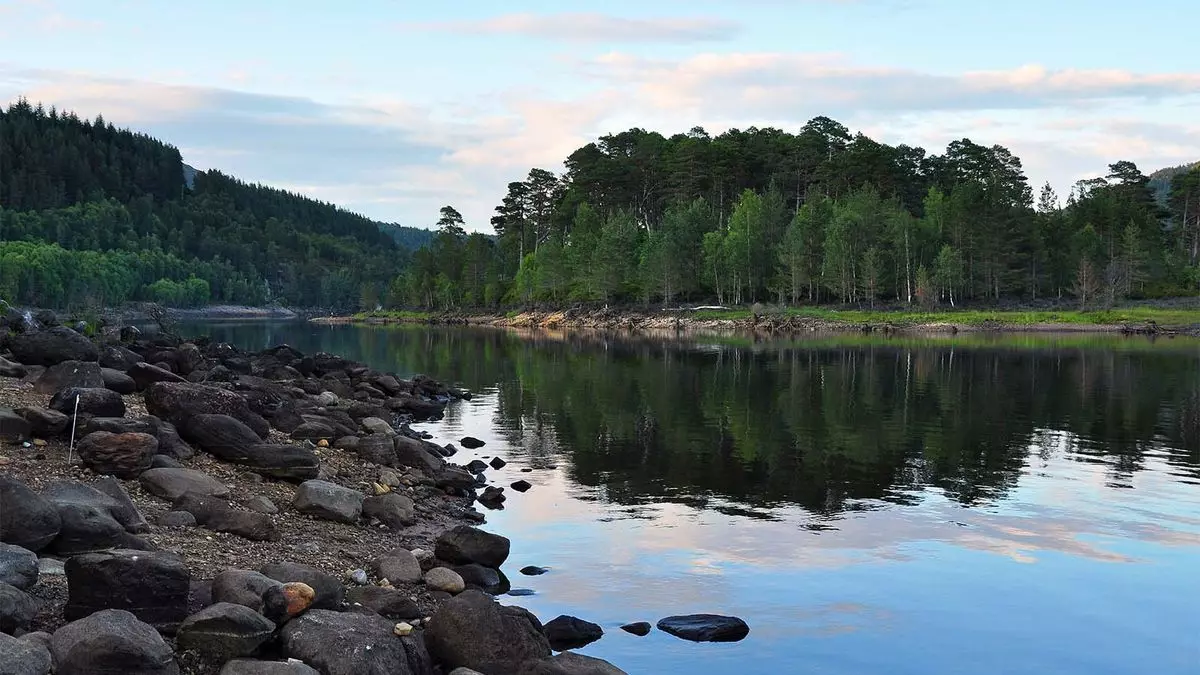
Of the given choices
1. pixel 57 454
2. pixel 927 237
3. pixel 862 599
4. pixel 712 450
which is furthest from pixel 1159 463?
pixel 927 237

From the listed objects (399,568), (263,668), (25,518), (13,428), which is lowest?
(399,568)

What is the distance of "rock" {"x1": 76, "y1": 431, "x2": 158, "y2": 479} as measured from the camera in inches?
651

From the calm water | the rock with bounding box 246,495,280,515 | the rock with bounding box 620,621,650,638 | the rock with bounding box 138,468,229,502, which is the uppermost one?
the rock with bounding box 138,468,229,502

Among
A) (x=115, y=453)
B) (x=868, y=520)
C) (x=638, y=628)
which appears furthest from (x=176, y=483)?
(x=868, y=520)

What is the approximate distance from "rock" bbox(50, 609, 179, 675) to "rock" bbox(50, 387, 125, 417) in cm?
973

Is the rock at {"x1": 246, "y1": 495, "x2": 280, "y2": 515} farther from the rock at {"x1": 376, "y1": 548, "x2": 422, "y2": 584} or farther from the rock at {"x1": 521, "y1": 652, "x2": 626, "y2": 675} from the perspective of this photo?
the rock at {"x1": 521, "y1": 652, "x2": 626, "y2": 675}

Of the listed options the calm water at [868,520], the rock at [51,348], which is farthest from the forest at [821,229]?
the rock at [51,348]

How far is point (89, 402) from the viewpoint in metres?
18.8

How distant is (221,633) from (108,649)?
1277 millimetres

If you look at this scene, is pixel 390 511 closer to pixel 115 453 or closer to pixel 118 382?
pixel 115 453

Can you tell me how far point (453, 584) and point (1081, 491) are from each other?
54.4 ft

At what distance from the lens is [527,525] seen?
20.8 meters

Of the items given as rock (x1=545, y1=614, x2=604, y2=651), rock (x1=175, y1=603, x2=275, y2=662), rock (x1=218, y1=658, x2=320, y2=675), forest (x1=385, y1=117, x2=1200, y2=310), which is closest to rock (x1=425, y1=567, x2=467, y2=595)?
rock (x1=545, y1=614, x2=604, y2=651)

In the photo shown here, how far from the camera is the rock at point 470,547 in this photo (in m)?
16.6
